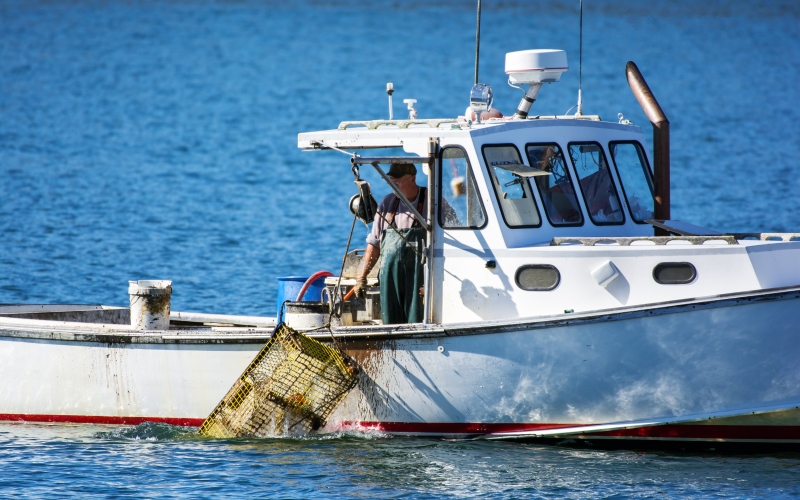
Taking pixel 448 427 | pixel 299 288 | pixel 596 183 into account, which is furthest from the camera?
pixel 299 288

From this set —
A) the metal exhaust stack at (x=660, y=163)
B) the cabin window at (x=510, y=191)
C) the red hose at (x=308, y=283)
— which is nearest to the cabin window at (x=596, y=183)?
the metal exhaust stack at (x=660, y=163)

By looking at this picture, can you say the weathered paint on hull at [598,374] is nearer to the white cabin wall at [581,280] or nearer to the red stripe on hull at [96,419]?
the white cabin wall at [581,280]

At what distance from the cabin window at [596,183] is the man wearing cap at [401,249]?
1488mm

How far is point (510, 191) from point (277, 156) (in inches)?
1091

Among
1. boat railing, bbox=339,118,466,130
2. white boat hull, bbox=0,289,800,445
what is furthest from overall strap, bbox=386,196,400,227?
white boat hull, bbox=0,289,800,445

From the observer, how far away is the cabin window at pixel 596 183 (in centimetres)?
1136

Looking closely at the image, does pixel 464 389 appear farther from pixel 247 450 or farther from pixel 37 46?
pixel 37 46

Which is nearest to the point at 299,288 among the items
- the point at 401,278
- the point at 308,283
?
the point at 308,283

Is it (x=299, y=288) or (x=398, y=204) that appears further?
(x=299, y=288)

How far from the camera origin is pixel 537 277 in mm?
10523

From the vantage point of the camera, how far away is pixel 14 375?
11898 mm

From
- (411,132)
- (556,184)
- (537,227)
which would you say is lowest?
(537,227)

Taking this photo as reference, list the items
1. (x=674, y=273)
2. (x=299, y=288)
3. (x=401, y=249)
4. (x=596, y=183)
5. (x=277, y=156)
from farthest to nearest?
(x=277, y=156)
(x=299, y=288)
(x=596, y=183)
(x=401, y=249)
(x=674, y=273)

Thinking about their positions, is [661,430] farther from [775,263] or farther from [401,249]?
[401,249]
